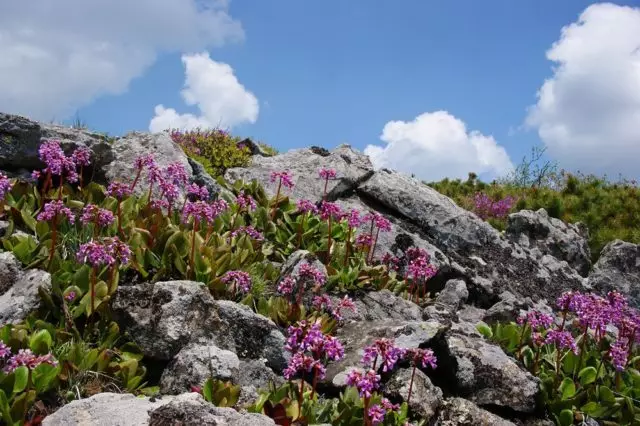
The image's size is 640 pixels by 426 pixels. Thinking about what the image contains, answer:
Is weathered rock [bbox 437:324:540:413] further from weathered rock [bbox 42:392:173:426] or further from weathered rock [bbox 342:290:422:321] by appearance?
weathered rock [bbox 42:392:173:426]

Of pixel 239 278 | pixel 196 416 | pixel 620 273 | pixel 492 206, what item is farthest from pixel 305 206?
pixel 492 206

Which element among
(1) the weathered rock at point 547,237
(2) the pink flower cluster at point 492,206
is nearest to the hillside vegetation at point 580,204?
(2) the pink flower cluster at point 492,206

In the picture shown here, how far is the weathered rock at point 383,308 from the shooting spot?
8172mm

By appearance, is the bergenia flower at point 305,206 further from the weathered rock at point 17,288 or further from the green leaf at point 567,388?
the green leaf at point 567,388

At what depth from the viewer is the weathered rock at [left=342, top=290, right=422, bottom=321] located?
817 centimetres

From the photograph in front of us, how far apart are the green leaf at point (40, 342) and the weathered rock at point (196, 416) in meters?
1.88

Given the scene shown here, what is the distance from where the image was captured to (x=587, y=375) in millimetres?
7645

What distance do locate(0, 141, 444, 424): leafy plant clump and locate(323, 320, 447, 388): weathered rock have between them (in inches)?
9.9

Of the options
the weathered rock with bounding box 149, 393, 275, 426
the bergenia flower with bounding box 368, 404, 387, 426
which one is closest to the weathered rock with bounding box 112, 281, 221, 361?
the weathered rock with bounding box 149, 393, 275, 426

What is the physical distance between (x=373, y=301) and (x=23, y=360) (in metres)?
4.65

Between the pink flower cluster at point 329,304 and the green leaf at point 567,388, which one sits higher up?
the pink flower cluster at point 329,304

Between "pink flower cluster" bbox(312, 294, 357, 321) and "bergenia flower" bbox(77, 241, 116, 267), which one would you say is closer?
"bergenia flower" bbox(77, 241, 116, 267)

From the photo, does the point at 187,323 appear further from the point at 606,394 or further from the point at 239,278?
the point at 606,394

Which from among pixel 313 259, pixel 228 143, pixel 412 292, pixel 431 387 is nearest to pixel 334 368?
pixel 431 387
